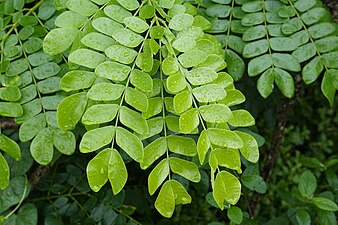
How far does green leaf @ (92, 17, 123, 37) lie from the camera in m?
0.90

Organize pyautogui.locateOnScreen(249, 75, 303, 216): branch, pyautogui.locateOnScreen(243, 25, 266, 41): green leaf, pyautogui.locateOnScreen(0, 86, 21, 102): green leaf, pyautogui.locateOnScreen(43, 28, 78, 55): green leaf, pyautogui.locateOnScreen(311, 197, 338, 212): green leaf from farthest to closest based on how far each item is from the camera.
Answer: pyautogui.locateOnScreen(249, 75, 303, 216): branch → pyautogui.locateOnScreen(311, 197, 338, 212): green leaf → pyautogui.locateOnScreen(243, 25, 266, 41): green leaf → pyautogui.locateOnScreen(0, 86, 21, 102): green leaf → pyautogui.locateOnScreen(43, 28, 78, 55): green leaf

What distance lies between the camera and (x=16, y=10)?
1176 mm

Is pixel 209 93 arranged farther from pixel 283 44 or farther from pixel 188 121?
pixel 283 44

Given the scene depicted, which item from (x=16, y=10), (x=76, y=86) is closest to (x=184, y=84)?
(x=76, y=86)

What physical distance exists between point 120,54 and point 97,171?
0.19 metres

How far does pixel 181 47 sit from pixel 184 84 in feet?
0.23

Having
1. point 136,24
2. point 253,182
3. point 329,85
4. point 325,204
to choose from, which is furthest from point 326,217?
point 136,24

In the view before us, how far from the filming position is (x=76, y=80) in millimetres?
865

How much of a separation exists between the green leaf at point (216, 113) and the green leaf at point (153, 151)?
10cm

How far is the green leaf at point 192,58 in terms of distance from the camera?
2.81ft

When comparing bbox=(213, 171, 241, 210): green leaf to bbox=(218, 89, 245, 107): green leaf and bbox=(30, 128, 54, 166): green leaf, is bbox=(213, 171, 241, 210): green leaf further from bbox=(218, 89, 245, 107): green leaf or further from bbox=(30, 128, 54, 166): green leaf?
bbox=(30, 128, 54, 166): green leaf

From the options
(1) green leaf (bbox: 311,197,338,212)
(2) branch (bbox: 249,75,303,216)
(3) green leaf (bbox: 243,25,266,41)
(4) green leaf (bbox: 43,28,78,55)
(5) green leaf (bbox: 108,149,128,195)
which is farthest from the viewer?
(2) branch (bbox: 249,75,303,216)

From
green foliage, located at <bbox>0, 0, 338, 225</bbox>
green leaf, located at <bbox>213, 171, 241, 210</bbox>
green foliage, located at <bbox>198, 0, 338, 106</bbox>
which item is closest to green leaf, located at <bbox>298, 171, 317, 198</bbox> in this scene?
green foliage, located at <bbox>0, 0, 338, 225</bbox>

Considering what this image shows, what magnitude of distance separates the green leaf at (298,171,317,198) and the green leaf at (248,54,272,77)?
1.21 ft
